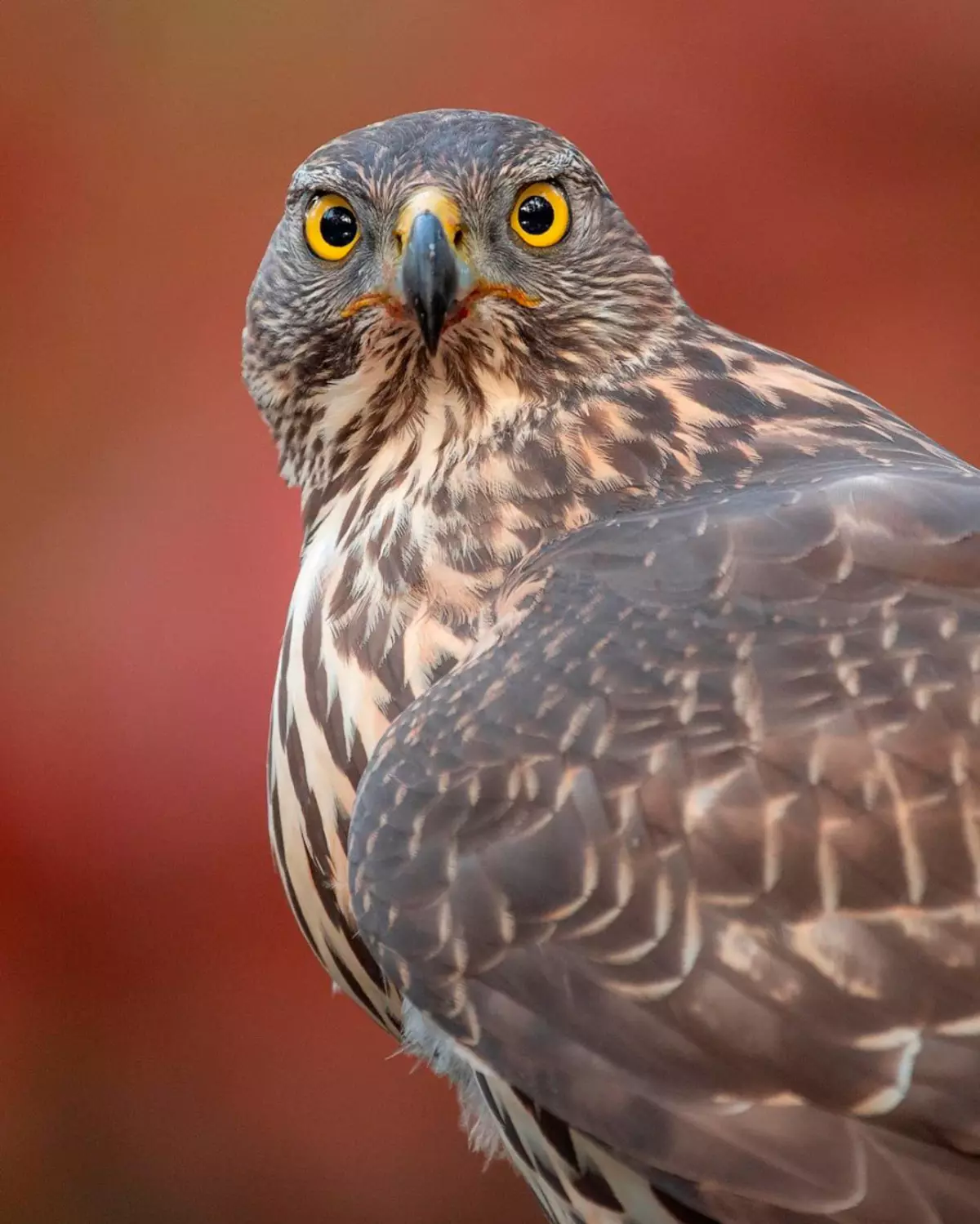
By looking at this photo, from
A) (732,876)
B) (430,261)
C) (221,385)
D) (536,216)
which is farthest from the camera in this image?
(221,385)

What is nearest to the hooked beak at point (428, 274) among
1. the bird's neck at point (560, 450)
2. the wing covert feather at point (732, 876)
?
the bird's neck at point (560, 450)

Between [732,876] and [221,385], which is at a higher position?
[221,385]

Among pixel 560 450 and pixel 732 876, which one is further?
pixel 560 450

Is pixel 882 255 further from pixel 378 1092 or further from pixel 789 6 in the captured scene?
pixel 378 1092

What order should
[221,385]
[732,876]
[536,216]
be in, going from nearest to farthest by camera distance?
[732,876] → [536,216] → [221,385]

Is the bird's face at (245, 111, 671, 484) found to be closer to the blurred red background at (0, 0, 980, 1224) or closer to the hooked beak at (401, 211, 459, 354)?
the hooked beak at (401, 211, 459, 354)

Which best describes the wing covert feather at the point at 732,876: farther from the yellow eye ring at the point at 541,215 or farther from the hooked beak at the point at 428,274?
the yellow eye ring at the point at 541,215

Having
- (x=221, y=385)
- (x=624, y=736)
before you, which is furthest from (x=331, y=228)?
(x=221, y=385)

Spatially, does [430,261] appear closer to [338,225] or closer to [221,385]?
[338,225]

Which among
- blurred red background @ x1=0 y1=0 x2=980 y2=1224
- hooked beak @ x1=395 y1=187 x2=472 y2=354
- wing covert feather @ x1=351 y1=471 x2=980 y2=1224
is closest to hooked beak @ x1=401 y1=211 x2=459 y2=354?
hooked beak @ x1=395 y1=187 x2=472 y2=354
